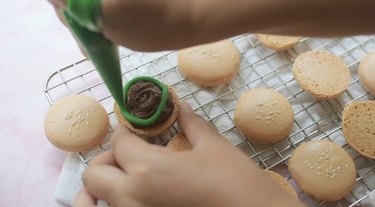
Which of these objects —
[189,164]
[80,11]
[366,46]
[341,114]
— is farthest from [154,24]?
[366,46]

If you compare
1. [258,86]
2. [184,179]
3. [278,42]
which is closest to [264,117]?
[258,86]

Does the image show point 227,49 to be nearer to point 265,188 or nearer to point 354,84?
point 354,84

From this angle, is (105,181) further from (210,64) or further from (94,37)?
(210,64)

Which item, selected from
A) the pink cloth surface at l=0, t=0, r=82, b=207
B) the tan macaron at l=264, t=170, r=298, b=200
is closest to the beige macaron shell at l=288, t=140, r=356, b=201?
the tan macaron at l=264, t=170, r=298, b=200

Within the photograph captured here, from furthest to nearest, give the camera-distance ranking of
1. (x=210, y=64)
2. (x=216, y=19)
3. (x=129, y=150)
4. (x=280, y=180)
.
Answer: (x=210, y=64) < (x=280, y=180) < (x=129, y=150) < (x=216, y=19)

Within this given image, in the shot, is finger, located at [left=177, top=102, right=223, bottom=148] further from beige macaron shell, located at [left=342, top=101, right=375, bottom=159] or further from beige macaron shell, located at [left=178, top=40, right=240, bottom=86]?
beige macaron shell, located at [left=342, top=101, right=375, bottom=159]
